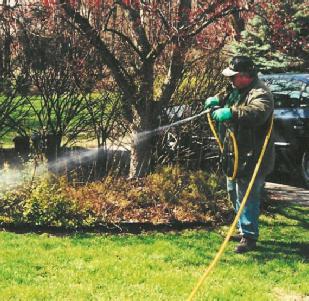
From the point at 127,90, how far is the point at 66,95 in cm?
105

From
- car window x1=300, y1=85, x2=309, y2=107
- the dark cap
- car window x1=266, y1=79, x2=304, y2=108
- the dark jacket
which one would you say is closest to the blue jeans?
the dark jacket

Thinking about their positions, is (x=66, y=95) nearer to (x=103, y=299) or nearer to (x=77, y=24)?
(x=77, y=24)

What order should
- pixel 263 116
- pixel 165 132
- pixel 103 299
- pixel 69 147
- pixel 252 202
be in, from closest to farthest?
pixel 103 299 < pixel 263 116 < pixel 252 202 < pixel 165 132 < pixel 69 147

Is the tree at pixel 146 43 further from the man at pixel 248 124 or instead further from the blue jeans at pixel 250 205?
the blue jeans at pixel 250 205

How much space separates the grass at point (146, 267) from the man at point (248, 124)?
36 centimetres

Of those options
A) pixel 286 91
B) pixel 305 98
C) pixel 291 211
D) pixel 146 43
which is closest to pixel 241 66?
pixel 146 43

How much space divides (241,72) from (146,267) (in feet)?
6.53

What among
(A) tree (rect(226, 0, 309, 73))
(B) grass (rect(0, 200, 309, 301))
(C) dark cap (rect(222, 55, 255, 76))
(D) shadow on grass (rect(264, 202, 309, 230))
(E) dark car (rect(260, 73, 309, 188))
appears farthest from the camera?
(A) tree (rect(226, 0, 309, 73))

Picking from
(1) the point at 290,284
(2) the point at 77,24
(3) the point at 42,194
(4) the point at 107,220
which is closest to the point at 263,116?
(1) the point at 290,284

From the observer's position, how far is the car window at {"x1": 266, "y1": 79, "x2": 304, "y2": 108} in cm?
920

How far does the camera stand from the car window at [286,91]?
30.2 ft

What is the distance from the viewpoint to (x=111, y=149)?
794 centimetres

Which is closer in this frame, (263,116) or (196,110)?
(263,116)

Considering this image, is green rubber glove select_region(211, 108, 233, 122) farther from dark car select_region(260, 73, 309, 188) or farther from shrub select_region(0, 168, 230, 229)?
dark car select_region(260, 73, 309, 188)
